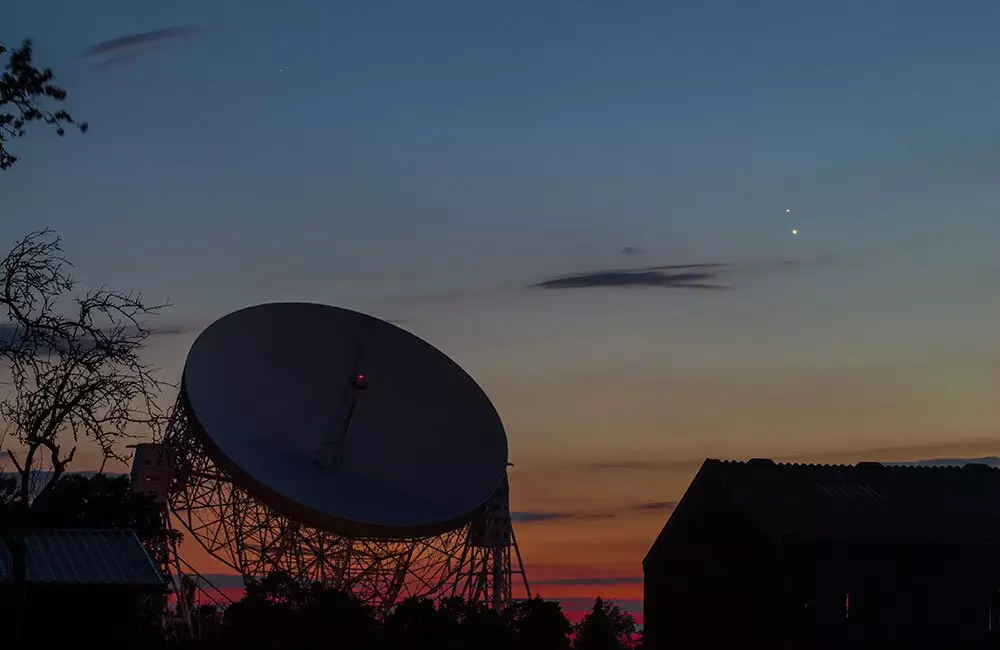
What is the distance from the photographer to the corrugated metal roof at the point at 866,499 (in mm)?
61125

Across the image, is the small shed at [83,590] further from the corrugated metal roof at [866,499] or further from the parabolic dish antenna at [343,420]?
the corrugated metal roof at [866,499]

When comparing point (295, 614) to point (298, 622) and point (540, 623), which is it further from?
point (540, 623)

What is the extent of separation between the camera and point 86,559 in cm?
4206

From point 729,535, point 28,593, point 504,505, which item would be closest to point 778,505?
point 729,535

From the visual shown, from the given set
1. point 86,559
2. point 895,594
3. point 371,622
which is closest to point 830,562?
point 895,594

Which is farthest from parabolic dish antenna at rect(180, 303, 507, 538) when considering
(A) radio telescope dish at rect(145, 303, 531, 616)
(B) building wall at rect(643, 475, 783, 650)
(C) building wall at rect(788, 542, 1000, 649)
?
(C) building wall at rect(788, 542, 1000, 649)

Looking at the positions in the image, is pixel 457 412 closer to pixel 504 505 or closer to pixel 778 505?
pixel 504 505

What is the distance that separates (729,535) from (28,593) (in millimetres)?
31596

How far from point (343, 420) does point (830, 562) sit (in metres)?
21.4

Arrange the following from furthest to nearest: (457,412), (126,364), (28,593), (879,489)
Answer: (879,489) < (457,412) < (28,593) < (126,364)

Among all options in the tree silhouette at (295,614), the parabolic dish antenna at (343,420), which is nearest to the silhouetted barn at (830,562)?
the parabolic dish antenna at (343,420)

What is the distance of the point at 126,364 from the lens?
103 feet

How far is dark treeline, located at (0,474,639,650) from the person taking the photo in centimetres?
4125

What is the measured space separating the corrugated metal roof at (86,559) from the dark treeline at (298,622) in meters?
0.46
